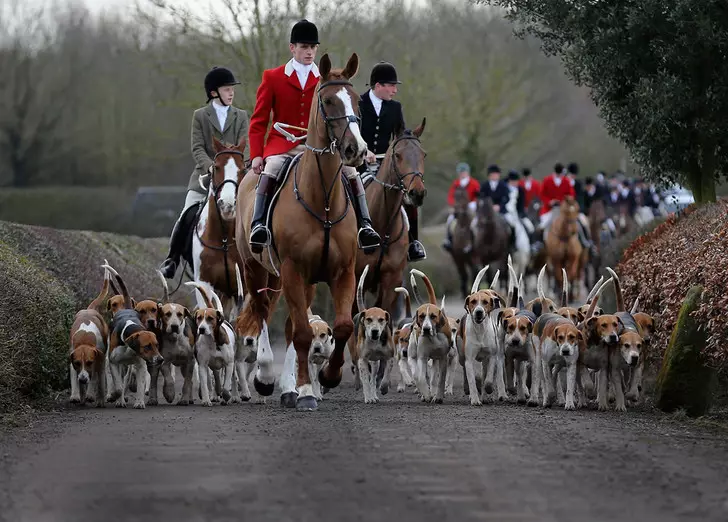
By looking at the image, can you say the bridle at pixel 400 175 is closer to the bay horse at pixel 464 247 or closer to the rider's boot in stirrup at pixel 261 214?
the rider's boot in stirrup at pixel 261 214

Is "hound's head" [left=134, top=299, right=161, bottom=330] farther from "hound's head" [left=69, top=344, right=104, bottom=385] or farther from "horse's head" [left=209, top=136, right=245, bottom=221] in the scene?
"horse's head" [left=209, top=136, right=245, bottom=221]

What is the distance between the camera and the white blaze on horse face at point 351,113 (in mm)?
11508

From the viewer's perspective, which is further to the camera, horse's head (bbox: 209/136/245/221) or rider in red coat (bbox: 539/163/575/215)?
rider in red coat (bbox: 539/163/575/215)

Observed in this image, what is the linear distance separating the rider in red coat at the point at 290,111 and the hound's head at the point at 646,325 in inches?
91.7

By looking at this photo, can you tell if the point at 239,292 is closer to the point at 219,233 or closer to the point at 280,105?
the point at 219,233

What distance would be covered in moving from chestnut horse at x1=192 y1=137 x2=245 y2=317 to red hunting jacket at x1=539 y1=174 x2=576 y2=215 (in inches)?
757

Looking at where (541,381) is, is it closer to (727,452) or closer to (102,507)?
(727,452)

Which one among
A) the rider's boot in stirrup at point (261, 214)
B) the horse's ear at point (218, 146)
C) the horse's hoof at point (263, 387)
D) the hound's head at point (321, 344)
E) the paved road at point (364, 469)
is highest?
the horse's ear at point (218, 146)

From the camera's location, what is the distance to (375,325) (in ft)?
44.3

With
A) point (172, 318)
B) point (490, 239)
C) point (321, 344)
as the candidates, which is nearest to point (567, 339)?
point (321, 344)

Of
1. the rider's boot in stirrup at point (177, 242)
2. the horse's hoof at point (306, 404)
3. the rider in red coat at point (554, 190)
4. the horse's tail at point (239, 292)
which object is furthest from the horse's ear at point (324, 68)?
the rider in red coat at point (554, 190)

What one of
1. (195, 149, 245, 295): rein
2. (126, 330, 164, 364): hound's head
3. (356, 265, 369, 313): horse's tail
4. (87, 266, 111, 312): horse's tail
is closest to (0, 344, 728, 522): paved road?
(126, 330, 164, 364): hound's head

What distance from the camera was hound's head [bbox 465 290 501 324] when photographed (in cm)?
1328

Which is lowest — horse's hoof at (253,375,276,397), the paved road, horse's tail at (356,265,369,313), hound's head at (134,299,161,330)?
the paved road
